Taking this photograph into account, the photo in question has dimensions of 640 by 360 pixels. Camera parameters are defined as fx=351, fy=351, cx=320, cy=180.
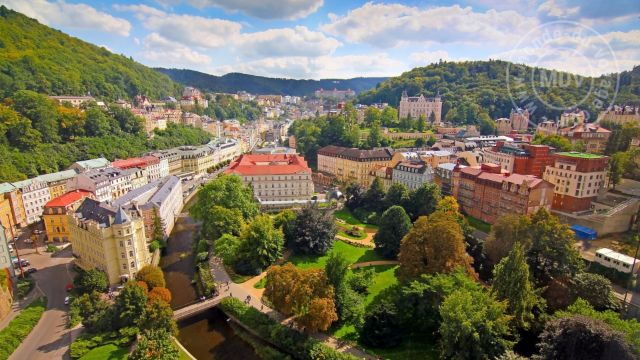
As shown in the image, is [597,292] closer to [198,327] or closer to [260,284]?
[260,284]

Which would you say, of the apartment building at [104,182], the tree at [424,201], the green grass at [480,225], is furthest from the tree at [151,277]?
the green grass at [480,225]

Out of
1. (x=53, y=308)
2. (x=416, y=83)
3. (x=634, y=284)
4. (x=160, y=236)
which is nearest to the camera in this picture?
(x=634, y=284)

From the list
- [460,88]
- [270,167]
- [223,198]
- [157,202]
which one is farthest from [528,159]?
[460,88]

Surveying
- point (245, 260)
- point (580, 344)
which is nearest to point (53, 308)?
point (245, 260)

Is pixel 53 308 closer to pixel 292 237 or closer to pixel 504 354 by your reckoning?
pixel 292 237

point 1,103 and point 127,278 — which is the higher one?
point 1,103

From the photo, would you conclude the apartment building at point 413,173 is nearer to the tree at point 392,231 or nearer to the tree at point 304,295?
the tree at point 392,231
